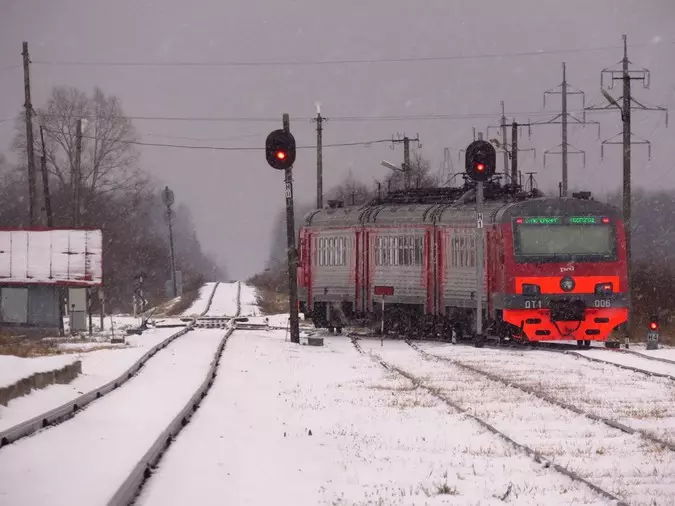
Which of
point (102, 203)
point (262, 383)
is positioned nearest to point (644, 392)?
point (262, 383)

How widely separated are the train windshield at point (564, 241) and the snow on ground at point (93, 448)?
9103 mm

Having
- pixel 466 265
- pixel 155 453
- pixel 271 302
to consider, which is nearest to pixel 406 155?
pixel 271 302

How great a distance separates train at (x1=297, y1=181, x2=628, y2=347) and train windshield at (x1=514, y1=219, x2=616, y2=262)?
0.8 inches

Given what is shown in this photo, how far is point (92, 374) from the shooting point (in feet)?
62.7

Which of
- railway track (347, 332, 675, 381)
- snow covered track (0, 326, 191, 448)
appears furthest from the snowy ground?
snow covered track (0, 326, 191, 448)

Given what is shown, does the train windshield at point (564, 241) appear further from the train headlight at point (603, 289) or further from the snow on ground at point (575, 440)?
the snow on ground at point (575, 440)

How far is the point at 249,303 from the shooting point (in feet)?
173

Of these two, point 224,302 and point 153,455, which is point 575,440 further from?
point 224,302

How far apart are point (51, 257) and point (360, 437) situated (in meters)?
24.7

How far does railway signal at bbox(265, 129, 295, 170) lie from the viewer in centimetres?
2612

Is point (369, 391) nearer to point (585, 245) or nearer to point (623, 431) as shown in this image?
point (623, 431)

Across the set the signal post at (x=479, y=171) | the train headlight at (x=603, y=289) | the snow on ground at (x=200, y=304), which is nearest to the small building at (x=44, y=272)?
the snow on ground at (x=200, y=304)

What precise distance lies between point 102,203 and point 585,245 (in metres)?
50.7

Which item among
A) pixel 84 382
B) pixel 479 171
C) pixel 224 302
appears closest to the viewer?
pixel 84 382
